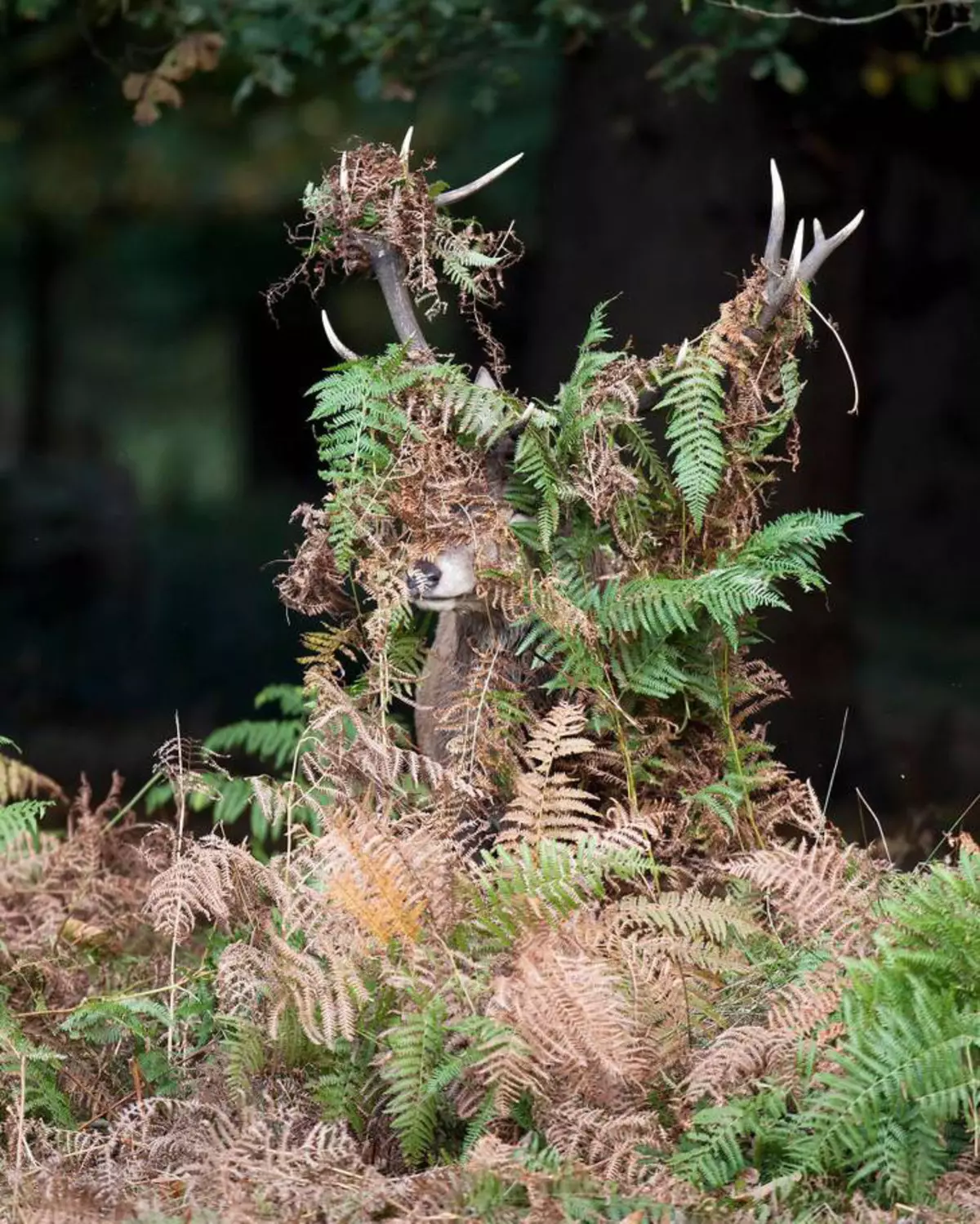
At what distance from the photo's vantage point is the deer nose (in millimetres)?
3994

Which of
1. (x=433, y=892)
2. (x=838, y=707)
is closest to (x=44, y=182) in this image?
(x=838, y=707)

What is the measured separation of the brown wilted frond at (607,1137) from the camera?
2.94 metres

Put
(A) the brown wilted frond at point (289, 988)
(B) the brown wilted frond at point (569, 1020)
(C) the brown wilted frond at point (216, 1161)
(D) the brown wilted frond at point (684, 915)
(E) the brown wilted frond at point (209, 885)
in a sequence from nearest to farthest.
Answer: (C) the brown wilted frond at point (216, 1161)
(B) the brown wilted frond at point (569, 1020)
(A) the brown wilted frond at point (289, 988)
(E) the brown wilted frond at point (209, 885)
(D) the brown wilted frond at point (684, 915)

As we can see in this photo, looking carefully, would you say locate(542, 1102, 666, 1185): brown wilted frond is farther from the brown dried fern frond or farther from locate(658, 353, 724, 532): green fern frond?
locate(658, 353, 724, 532): green fern frond

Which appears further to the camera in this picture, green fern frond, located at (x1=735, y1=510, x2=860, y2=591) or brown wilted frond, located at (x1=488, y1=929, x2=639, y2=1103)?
green fern frond, located at (x1=735, y1=510, x2=860, y2=591)

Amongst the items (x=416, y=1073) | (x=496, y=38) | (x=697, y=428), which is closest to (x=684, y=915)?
(x=416, y=1073)

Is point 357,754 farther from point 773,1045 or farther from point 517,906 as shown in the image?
point 773,1045

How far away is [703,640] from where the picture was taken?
13.6 ft

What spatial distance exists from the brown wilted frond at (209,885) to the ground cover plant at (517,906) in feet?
0.04

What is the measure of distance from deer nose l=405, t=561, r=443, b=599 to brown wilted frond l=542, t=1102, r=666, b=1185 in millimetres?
1414

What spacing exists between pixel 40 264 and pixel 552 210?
275cm

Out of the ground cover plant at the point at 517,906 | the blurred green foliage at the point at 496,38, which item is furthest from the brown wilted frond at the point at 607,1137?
the blurred green foliage at the point at 496,38

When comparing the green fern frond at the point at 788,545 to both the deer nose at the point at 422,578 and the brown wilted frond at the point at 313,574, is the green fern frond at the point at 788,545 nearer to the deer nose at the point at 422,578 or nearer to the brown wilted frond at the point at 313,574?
the deer nose at the point at 422,578

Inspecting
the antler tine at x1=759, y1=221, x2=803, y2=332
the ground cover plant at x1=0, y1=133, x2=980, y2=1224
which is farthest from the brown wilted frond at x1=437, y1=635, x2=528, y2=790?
the antler tine at x1=759, y1=221, x2=803, y2=332
